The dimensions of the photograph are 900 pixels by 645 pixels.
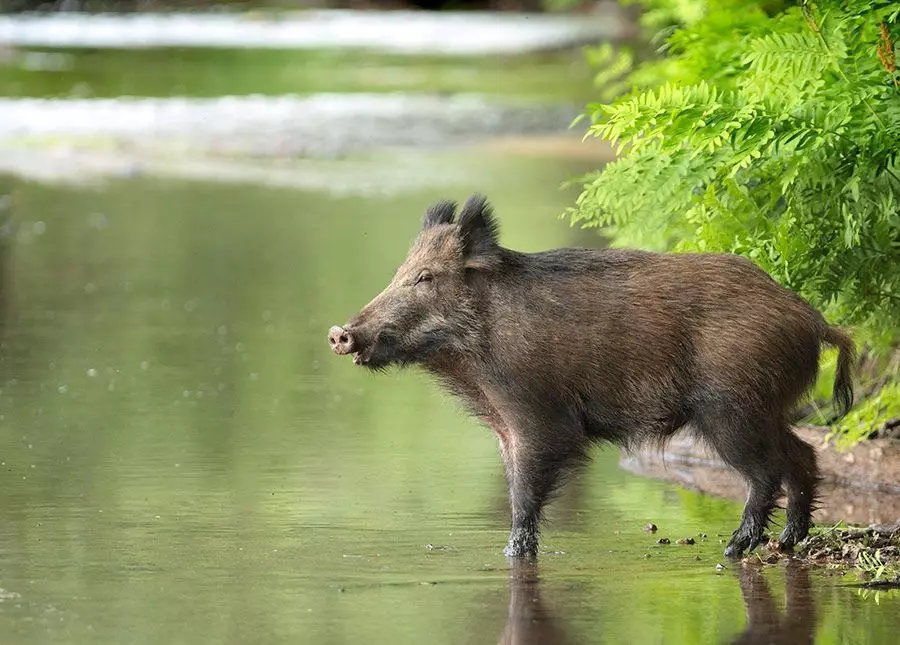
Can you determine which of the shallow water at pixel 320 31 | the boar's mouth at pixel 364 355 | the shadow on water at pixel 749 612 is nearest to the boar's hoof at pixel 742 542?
the shadow on water at pixel 749 612

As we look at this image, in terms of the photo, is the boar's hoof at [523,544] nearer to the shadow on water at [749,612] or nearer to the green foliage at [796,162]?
the shadow on water at [749,612]

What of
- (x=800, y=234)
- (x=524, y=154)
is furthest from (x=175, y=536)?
(x=524, y=154)

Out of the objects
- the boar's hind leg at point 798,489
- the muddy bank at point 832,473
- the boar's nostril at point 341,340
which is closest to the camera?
the boar's nostril at point 341,340

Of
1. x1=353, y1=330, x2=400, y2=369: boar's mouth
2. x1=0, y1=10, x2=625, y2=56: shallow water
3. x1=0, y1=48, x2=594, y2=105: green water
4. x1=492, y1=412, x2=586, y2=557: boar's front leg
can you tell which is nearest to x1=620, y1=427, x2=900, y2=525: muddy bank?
x1=492, y1=412, x2=586, y2=557: boar's front leg

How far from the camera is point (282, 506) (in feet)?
33.5

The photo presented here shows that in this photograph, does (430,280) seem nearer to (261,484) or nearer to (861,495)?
(261,484)

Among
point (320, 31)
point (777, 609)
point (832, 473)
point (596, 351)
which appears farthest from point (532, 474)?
point (320, 31)

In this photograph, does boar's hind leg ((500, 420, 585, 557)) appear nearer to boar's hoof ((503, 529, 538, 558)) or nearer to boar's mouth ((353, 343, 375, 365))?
boar's hoof ((503, 529, 538, 558))

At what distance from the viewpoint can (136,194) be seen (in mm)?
22969

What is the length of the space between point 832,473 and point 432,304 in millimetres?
3183

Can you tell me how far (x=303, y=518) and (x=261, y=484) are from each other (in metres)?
0.83

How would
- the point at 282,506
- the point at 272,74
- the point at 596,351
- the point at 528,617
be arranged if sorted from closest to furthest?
the point at 528,617, the point at 596,351, the point at 282,506, the point at 272,74

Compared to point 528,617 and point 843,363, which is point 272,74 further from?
point 528,617

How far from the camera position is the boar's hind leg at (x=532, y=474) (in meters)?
9.09
